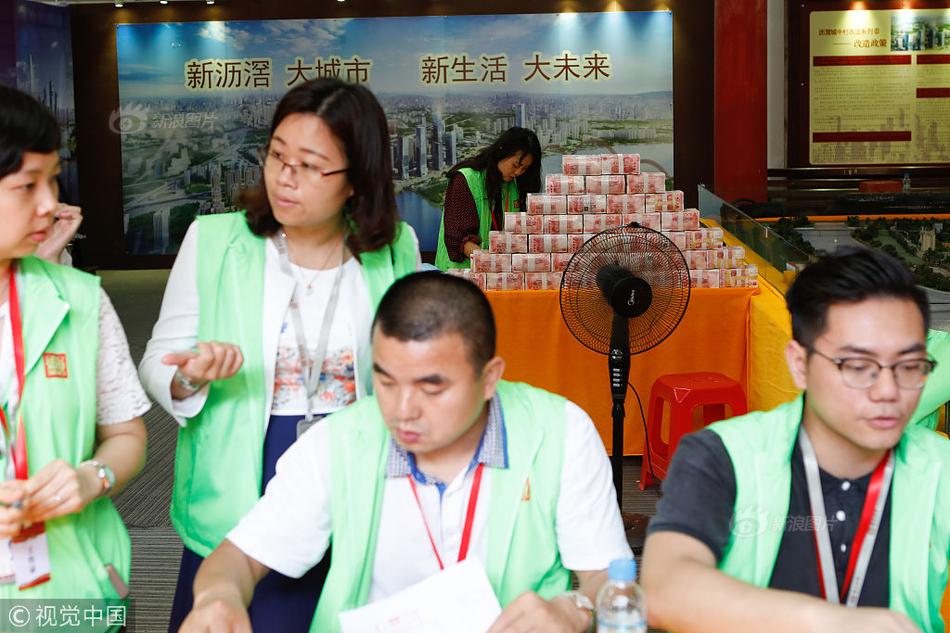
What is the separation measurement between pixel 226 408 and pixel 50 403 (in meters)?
0.42

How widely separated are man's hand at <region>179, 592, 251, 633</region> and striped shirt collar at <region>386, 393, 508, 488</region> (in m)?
0.32

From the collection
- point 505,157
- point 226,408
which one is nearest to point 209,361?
point 226,408

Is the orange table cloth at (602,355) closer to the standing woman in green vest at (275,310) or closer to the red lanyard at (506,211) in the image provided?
the red lanyard at (506,211)

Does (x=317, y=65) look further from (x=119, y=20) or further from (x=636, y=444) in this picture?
(x=636, y=444)

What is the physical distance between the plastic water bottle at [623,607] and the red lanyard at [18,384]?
834mm

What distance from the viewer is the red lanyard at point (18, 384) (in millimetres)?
1608

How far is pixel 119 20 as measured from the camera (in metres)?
10.2

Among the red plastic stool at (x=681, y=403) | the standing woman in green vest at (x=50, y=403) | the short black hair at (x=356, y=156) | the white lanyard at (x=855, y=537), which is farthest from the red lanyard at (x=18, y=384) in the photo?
the red plastic stool at (x=681, y=403)

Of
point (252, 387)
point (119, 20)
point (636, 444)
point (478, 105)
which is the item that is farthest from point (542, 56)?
point (252, 387)

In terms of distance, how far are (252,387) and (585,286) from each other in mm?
1896

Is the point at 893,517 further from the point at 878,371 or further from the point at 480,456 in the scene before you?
the point at 480,456

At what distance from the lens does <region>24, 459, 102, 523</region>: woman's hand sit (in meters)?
1.54

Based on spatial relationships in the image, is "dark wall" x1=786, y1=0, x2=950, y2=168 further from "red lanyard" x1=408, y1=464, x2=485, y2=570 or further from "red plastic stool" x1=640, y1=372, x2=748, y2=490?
"red lanyard" x1=408, y1=464, x2=485, y2=570

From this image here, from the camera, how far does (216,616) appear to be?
1475mm
